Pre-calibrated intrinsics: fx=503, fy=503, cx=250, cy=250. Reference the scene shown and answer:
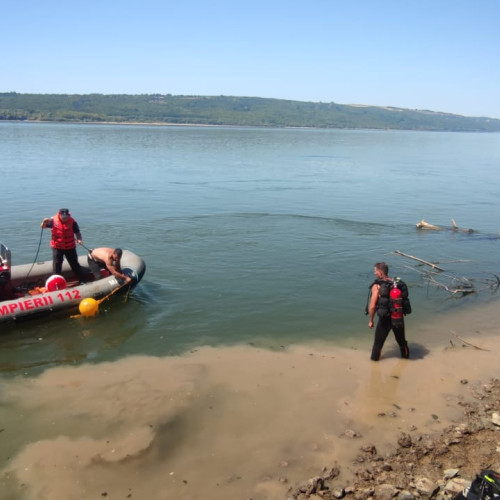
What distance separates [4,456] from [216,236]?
1150 cm

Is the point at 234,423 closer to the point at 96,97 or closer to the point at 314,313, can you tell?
the point at 314,313

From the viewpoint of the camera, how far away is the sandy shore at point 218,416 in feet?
18.0

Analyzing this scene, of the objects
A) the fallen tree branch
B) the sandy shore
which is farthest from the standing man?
the fallen tree branch

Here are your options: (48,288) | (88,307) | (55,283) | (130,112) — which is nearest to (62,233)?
(55,283)

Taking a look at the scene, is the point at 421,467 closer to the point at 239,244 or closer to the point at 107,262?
the point at 107,262

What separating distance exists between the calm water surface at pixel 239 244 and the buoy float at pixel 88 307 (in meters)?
0.27

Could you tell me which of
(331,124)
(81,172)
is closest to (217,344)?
(81,172)

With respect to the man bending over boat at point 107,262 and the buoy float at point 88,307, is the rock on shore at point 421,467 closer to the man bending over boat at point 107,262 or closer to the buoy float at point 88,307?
the buoy float at point 88,307

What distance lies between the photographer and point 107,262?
10.3 m

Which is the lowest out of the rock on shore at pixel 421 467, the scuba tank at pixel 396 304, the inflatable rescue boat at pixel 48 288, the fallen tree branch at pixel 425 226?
the rock on shore at pixel 421 467

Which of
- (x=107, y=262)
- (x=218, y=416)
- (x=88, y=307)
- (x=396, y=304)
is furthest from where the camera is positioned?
(x=107, y=262)

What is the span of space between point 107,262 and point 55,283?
108 centimetres

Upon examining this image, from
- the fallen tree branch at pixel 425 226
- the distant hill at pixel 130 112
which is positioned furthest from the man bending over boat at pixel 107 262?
the distant hill at pixel 130 112

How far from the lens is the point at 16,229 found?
1697cm
